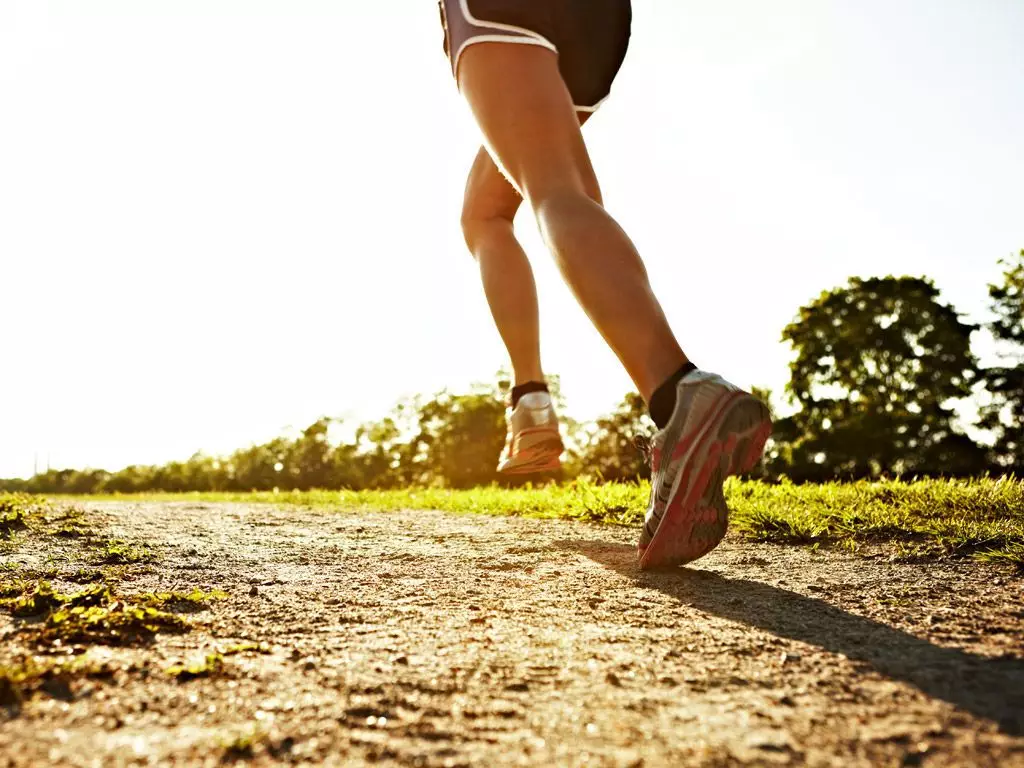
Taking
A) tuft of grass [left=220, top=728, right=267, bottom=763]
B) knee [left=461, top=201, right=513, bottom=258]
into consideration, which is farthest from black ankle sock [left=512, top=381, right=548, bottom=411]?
tuft of grass [left=220, top=728, right=267, bottom=763]

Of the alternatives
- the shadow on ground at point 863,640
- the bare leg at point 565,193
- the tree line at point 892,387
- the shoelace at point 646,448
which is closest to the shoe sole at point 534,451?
the shoelace at point 646,448

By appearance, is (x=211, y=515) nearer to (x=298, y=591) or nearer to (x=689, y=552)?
(x=298, y=591)

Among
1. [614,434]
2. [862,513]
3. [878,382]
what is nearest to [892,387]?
[878,382]

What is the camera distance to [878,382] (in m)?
25.3

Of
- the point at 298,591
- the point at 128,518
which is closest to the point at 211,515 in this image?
the point at 128,518

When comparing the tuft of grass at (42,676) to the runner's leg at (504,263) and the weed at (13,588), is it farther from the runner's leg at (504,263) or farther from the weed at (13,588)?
the runner's leg at (504,263)

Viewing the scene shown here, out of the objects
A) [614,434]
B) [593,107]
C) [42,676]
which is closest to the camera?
[42,676]

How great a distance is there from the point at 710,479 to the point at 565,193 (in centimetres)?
86

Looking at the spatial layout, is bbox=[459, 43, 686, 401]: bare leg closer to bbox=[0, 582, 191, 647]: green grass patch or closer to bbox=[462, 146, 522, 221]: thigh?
bbox=[462, 146, 522, 221]: thigh

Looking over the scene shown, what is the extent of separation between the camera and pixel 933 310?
25562mm

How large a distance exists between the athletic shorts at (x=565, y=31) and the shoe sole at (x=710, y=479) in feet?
4.10

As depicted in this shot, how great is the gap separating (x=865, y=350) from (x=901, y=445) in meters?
3.34

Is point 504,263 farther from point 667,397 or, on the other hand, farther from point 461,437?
point 461,437

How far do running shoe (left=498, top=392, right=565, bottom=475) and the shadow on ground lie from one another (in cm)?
78
